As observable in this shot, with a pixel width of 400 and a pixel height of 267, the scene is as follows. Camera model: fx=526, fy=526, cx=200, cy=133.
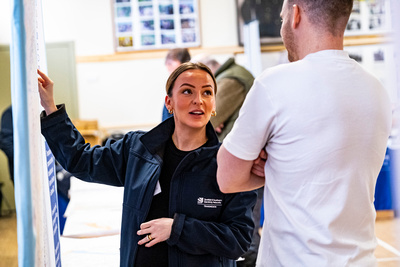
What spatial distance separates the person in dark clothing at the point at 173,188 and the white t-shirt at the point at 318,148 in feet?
1.44

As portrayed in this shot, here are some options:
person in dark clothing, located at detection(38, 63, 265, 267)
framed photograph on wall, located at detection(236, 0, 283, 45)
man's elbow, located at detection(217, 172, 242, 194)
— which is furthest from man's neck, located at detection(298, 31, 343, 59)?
framed photograph on wall, located at detection(236, 0, 283, 45)

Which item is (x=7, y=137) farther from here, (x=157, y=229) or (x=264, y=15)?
(x=264, y=15)

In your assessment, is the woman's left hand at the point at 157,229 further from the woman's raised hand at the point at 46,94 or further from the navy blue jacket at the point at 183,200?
the woman's raised hand at the point at 46,94

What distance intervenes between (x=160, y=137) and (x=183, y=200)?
9.1 inches

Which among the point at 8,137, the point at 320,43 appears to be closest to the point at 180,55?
the point at 8,137

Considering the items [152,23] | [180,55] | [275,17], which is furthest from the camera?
[152,23]

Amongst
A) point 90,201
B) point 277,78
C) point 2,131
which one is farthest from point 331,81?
point 90,201

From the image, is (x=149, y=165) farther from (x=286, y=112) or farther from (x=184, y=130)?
(x=286, y=112)

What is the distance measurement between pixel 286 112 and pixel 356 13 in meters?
7.63

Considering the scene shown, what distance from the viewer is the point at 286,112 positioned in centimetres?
119

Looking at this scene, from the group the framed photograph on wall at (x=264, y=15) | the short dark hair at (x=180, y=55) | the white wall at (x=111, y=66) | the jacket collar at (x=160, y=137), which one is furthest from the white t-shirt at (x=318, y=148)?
the white wall at (x=111, y=66)

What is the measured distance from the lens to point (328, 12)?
124 centimetres

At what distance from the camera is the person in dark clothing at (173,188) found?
164cm

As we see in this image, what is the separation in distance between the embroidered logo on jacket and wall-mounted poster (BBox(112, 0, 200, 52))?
6968 mm
